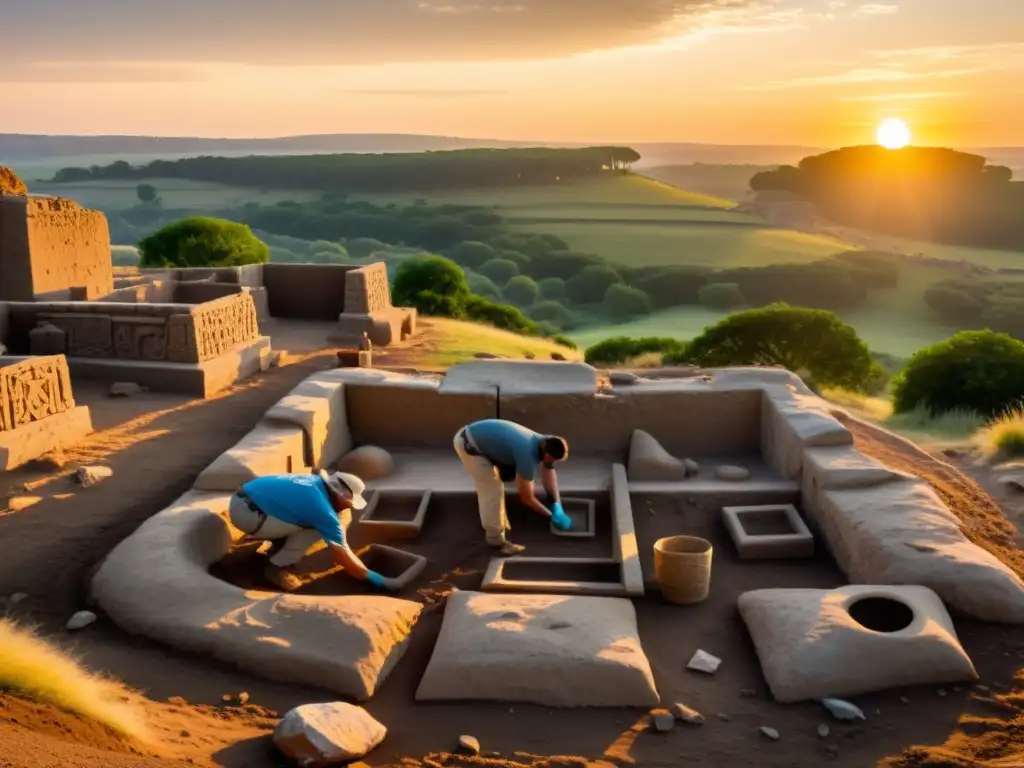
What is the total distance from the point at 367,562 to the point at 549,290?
52.5m

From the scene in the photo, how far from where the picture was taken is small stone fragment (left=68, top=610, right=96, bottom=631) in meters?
5.57

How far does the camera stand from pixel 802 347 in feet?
65.6

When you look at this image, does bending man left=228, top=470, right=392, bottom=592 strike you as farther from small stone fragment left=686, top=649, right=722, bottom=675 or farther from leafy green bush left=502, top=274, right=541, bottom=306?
leafy green bush left=502, top=274, right=541, bottom=306

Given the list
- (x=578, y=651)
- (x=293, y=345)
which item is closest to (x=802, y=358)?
(x=293, y=345)

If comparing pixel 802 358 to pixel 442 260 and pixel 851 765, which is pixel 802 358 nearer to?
pixel 442 260

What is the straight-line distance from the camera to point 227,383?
11.5 m

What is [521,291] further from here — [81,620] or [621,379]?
[81,620]

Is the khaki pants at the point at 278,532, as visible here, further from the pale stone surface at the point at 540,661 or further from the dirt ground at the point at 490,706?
the pale stone surface at the point at 540,661

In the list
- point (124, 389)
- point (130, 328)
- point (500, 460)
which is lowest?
point (124, 389)

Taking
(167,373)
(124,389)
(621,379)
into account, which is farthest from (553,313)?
(621,379)

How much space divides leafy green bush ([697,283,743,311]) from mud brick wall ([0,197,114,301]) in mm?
43127

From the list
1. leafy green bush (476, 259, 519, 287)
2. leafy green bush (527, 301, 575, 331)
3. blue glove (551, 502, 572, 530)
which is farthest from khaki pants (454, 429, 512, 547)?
leafy green bush (476, 259, 519, 287)

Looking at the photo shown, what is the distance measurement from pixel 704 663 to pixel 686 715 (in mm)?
730

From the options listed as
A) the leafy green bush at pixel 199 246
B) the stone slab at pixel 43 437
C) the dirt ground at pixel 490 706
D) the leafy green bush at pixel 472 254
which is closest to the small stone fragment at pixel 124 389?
the stone slab at pixel 43 437
